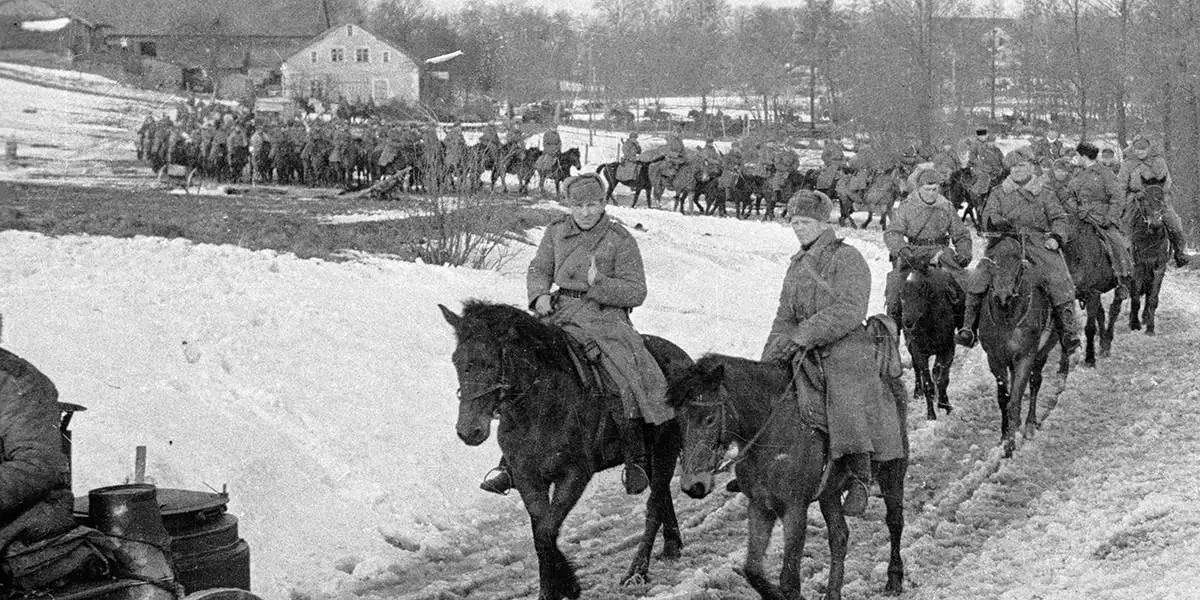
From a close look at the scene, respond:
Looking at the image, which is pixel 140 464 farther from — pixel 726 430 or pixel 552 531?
pixel 726 430

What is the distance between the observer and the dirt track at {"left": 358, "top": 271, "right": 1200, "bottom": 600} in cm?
809

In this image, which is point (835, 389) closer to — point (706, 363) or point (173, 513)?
point (706, 363)

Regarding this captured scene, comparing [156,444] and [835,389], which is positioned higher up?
[835,389]

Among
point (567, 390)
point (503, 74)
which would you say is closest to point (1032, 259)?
point (567, 390)

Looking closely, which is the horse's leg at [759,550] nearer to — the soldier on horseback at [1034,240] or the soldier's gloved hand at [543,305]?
the soldier's gloved hand at [543,305]

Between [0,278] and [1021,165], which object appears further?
[1021,165]

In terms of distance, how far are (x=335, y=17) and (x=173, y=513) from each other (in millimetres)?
85510

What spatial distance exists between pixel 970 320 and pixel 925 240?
3.85 ft

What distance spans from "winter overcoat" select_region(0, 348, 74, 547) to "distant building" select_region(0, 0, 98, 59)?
31.3 meters

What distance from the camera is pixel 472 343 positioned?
718 cm

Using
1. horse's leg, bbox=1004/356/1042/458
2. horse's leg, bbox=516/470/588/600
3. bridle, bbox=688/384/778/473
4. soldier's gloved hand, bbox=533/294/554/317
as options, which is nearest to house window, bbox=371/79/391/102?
horse's leg, bbox=1004/356/1042/458

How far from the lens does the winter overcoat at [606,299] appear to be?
26.6ft

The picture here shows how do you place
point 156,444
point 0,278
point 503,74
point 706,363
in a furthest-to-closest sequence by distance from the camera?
point 503,74
point 0,278
point 156,444
point 706,363

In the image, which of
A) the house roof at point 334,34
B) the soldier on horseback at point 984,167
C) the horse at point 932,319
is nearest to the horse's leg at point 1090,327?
the horse at point 932,319
